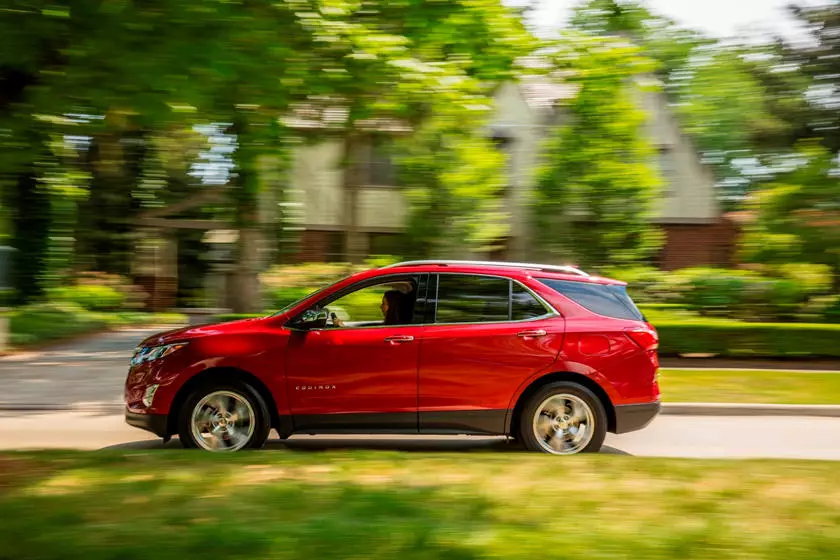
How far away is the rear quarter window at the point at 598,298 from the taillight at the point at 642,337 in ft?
0.46

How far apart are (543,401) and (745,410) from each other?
4773mm

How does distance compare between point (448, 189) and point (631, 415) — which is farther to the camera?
point (448, 189)

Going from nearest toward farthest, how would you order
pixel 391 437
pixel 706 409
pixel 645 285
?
pixel 391 437
pixel 706 409
pixel 645 285

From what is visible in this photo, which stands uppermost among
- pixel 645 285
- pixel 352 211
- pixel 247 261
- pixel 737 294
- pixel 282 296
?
pixel 352 211

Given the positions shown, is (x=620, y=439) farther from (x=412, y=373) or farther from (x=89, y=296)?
(x=89, y=296)

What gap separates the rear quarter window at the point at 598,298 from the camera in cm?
840

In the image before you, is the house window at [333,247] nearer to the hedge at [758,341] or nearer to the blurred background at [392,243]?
the blurred background at [392,243]

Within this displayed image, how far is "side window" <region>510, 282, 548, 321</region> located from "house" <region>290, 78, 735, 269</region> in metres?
12.7

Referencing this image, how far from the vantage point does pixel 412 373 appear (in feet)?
26.5

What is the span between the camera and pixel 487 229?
2069cm

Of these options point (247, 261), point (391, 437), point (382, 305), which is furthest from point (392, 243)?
point (382, 305)

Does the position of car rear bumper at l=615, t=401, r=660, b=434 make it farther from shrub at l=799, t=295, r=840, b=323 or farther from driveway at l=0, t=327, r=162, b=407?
shrub at l=799, t=295, r=840, b=323

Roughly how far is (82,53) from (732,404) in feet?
29.6

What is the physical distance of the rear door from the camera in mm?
8078
